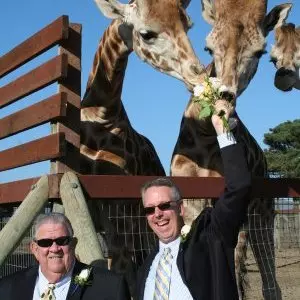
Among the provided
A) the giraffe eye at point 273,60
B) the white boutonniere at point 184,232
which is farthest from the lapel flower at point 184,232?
the giraffe eye at point 273,60

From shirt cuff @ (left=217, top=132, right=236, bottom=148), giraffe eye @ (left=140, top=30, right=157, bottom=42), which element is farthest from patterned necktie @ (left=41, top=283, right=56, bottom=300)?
giraffe eye @ (left=140, top=30, right=157, bottom=42)

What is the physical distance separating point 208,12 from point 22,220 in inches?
114

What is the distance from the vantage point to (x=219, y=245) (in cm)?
279

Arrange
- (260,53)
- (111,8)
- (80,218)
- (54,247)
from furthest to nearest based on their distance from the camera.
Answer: (111,8) → (260,53) → (80,218) → (54,247)

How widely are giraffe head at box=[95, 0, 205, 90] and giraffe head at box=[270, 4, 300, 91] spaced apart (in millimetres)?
1262

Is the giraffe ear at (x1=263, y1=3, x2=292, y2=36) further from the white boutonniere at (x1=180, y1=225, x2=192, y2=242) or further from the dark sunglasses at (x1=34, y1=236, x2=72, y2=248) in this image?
the dark sunglasses at (x1=34, y1=236, x2=72, y2=248)

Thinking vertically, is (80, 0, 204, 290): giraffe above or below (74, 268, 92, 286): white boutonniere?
above

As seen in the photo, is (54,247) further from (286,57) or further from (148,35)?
(286,57)

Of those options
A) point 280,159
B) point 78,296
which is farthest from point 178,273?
point 280,159

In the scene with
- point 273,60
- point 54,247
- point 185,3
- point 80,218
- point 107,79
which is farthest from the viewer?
point 273,60

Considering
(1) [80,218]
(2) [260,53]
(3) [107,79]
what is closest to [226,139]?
(1) [80,218]

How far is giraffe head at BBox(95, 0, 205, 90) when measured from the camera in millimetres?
5191

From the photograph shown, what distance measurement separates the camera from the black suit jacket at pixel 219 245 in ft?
8.89

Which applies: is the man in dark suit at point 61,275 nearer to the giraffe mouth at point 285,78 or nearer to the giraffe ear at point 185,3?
the giraffe ear at point 185,3
